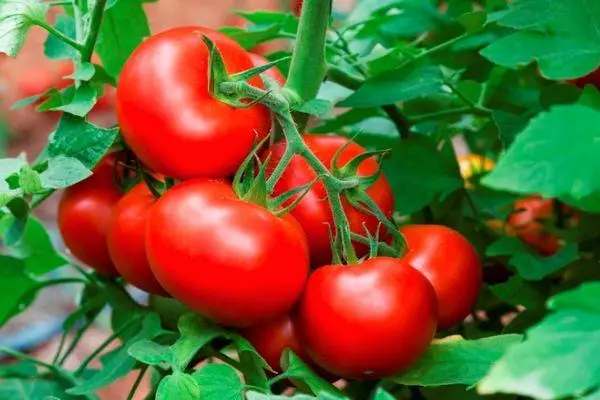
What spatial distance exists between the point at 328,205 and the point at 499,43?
13cm

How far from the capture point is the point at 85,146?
1.51 feet

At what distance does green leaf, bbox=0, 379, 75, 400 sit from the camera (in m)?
0.56

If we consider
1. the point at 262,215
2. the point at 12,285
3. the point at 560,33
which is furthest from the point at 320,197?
the point at 12,285

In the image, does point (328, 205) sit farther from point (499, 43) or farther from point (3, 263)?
point (3, 263)

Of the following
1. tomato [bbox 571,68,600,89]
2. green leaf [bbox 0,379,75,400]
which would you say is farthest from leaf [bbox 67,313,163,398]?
tomato [bbox 571,68,600,89]

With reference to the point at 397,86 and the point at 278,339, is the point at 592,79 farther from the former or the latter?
the point at 278,339

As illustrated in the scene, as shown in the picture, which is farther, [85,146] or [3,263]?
[3,263]

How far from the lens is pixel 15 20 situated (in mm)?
454

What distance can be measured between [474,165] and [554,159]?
1.67ft

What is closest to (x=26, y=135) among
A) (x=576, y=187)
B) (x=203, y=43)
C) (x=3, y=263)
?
(x=3, y=263)

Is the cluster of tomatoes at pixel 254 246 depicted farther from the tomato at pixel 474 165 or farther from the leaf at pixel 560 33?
the tomato at pixel 474 165

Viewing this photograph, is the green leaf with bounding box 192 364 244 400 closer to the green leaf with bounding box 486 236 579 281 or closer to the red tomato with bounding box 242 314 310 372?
the red tomato with bounding box 242 314 310 372

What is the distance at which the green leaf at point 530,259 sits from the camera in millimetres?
532

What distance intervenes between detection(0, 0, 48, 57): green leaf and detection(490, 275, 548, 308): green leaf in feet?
0.97
